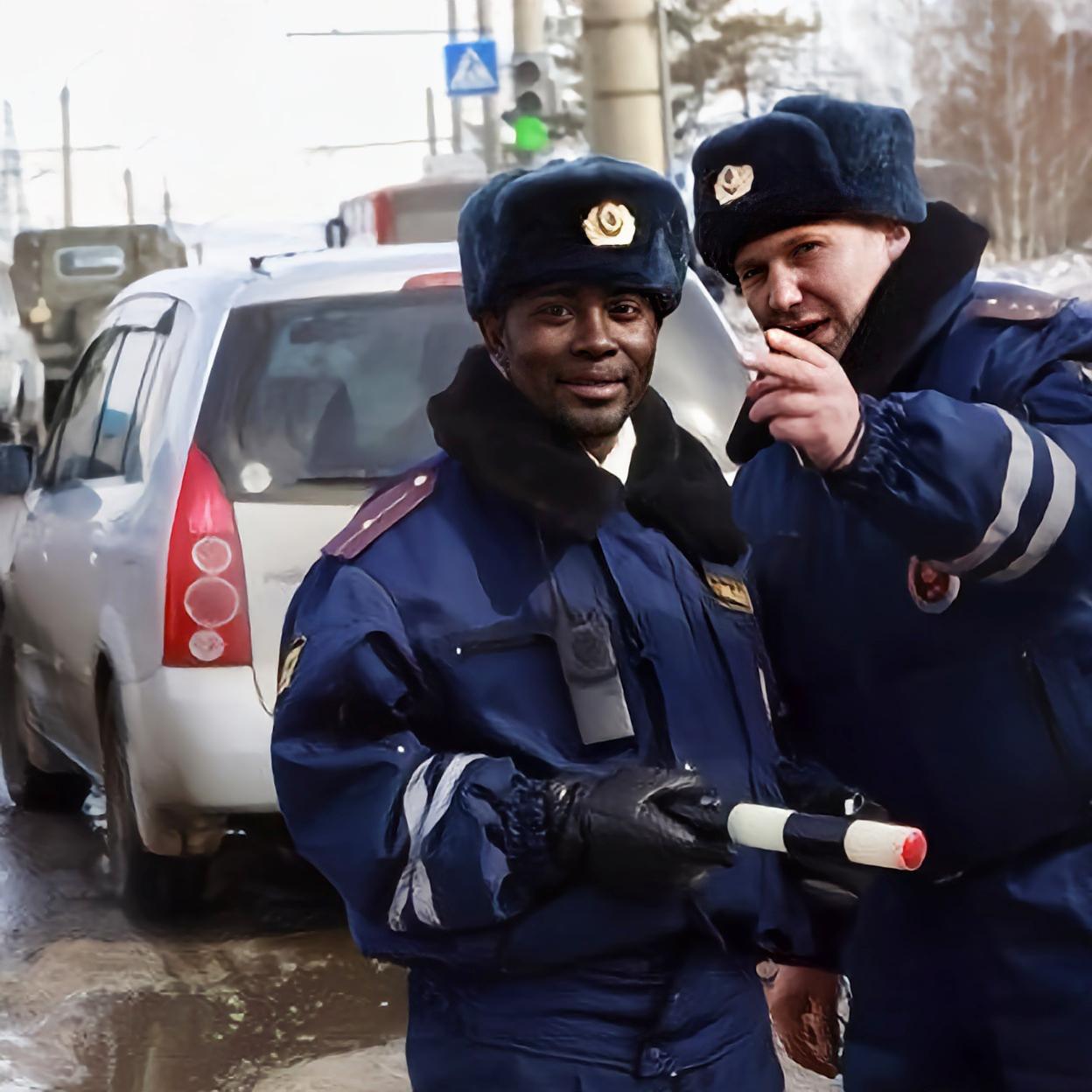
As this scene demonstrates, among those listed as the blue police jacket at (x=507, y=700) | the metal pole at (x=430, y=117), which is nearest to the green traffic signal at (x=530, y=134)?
the metal pole at (x=430, y=117)

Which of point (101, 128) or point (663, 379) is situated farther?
point (101, 128)

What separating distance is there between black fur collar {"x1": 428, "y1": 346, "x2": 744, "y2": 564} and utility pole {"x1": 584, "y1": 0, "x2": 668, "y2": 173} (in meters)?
2.30

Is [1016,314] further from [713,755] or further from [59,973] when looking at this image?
[59,973]

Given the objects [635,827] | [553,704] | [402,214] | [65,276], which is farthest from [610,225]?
[65,276]

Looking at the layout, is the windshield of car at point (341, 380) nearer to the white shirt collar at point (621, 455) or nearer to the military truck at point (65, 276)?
the military truck at point (65, 276)

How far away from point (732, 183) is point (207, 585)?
2.02m

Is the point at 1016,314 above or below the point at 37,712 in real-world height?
above

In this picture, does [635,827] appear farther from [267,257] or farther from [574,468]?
[267,257]

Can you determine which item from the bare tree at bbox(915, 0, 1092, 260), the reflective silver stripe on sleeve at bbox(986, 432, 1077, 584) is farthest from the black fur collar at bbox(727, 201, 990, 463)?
the bare tree at bbox(915, 0, 1092, 260)

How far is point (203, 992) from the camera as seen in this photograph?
13.4 ft

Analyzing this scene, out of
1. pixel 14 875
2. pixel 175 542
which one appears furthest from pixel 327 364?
pixel 14 875

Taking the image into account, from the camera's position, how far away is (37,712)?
5176 mm

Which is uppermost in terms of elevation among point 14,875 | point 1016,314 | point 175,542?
point 1016,314

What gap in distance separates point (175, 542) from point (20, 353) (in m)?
2.61
